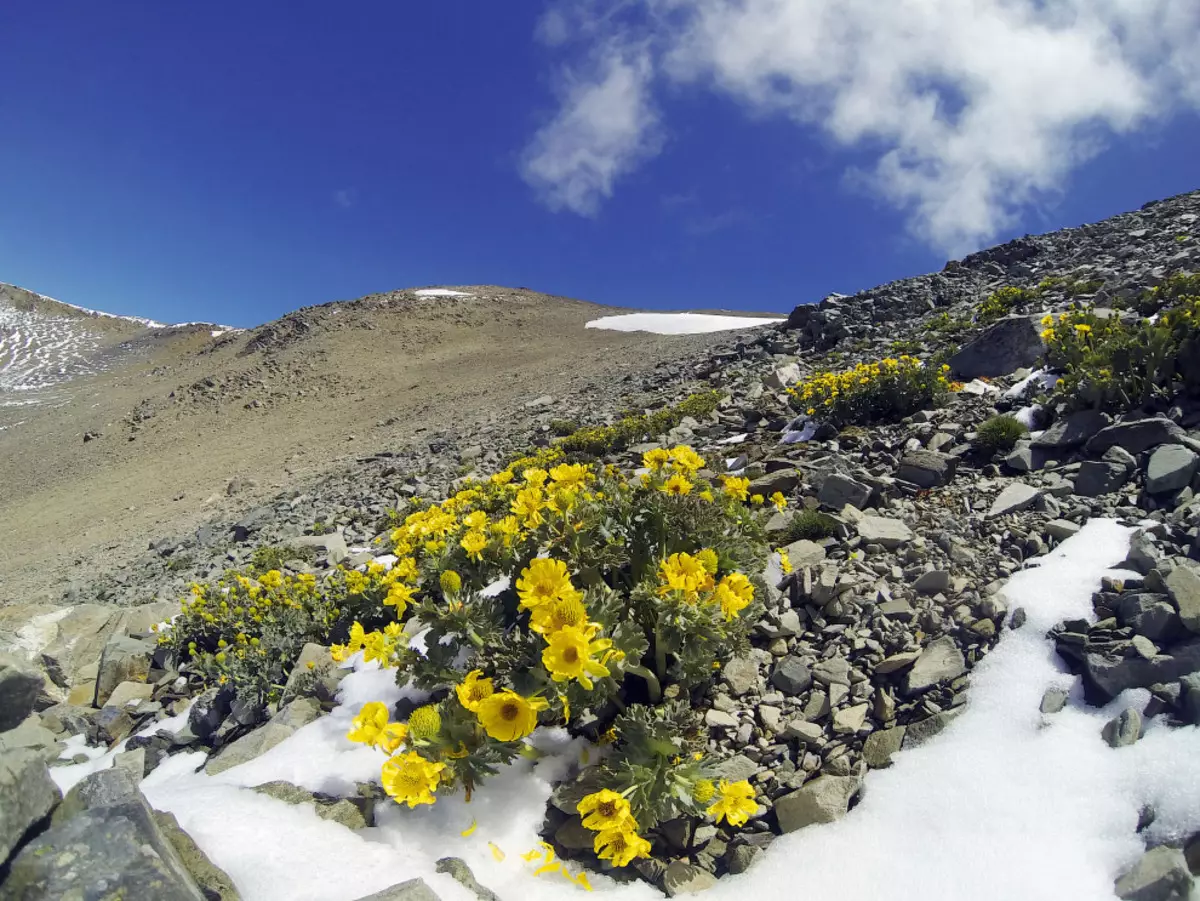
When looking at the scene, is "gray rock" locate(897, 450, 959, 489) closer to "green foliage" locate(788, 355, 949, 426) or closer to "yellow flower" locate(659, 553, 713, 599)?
"green foliage" locate(788, 355, 949, 426)

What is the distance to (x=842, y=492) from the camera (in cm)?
566

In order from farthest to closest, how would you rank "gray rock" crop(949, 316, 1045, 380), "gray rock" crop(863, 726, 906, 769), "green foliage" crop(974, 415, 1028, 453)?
"gray rock" crop(949, 316, 1045, 380) < "green foliage" crop(974, 415, 1028, 453) < "gray rock" crop(863, 726, 906, 769)

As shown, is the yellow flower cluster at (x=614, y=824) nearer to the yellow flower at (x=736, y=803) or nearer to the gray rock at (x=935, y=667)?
the yellow flower at (x=736, y=803)

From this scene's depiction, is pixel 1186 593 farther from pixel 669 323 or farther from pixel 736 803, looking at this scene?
pixel 669 323

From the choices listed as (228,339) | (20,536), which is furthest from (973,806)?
(228,339)

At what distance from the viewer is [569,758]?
3514mm

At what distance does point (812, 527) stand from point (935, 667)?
1.73 m

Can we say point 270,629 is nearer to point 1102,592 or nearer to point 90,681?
point 90,681

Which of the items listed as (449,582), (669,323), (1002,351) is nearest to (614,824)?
(449,582)

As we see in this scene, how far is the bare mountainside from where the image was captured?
51.1 feet

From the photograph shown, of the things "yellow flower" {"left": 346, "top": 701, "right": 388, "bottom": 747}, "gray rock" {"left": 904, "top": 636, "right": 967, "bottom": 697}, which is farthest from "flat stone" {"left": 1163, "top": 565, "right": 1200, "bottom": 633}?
"yellow flower" {"left": 346, "top": 701, "right": 388, "bottom": 747}

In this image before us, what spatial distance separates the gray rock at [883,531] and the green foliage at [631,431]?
5.02m

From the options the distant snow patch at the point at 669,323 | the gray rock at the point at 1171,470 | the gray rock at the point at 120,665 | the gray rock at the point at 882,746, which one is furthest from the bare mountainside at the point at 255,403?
the gray rock at the point at 1171,470

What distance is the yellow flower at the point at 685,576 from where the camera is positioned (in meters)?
3.16
